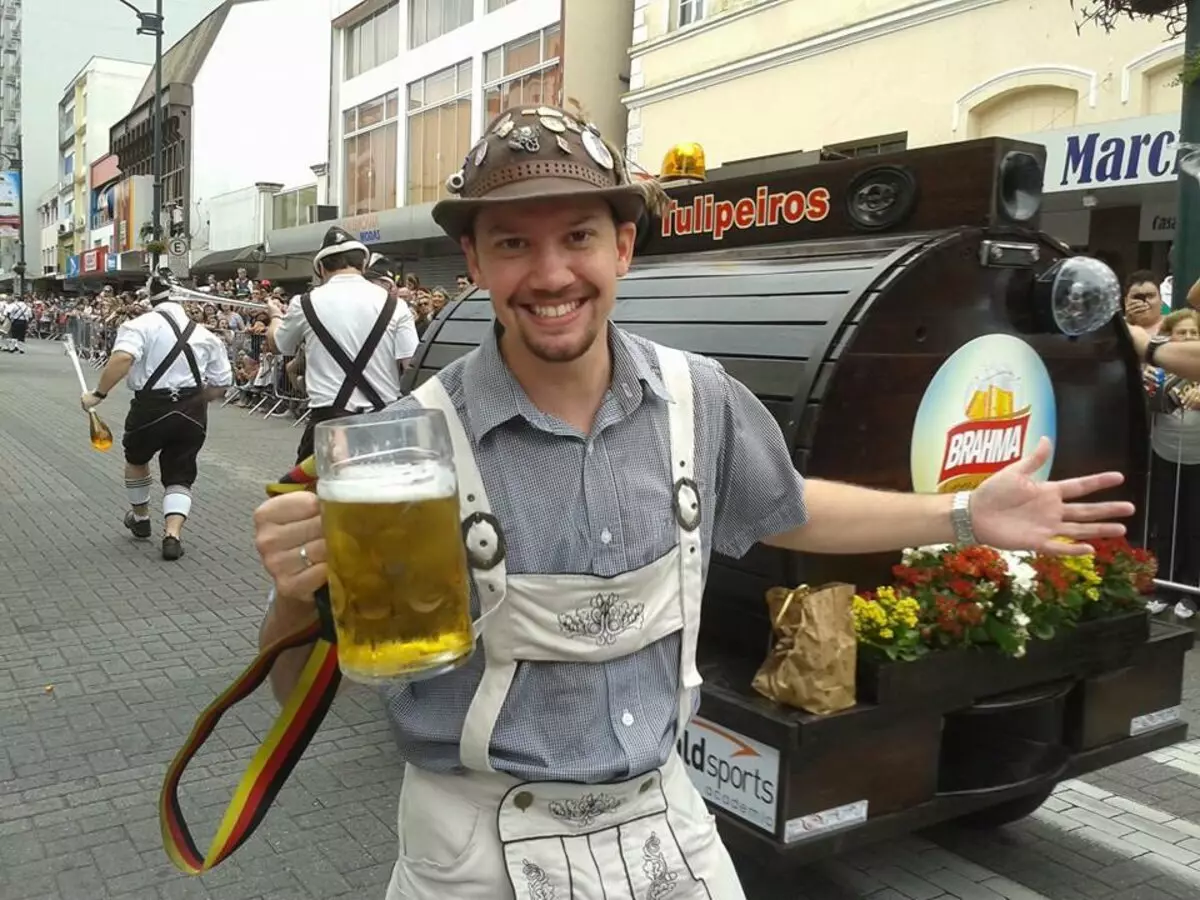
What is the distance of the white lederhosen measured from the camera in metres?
1.63

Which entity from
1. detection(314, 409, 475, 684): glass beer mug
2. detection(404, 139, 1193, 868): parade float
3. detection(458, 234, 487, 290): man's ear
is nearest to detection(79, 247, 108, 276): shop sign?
detection(404, 139, 1193, 868): parade float

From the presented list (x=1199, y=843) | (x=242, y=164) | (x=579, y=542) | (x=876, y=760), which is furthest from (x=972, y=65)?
(x=242, y=164)

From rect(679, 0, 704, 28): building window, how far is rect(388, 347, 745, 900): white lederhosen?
16858mm

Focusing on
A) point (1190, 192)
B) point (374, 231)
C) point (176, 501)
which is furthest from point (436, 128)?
point (1190, 192)

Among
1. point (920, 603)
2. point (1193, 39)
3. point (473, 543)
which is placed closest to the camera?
point (473, 543)

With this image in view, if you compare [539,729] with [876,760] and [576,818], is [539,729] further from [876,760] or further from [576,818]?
[876,760]

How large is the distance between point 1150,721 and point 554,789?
2.48 m

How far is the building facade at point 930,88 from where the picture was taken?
10.8 m

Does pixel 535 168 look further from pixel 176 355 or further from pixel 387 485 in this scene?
pixel 176 355

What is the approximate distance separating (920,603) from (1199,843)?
1605 millimetres

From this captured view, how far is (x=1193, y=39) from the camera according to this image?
20.1 feet

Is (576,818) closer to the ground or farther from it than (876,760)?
farther from it

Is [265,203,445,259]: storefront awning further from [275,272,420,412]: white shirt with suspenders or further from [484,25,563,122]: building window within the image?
[275,272,420,412]: white shirt with suspenders

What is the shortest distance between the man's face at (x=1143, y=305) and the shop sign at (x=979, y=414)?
13.8 ft
